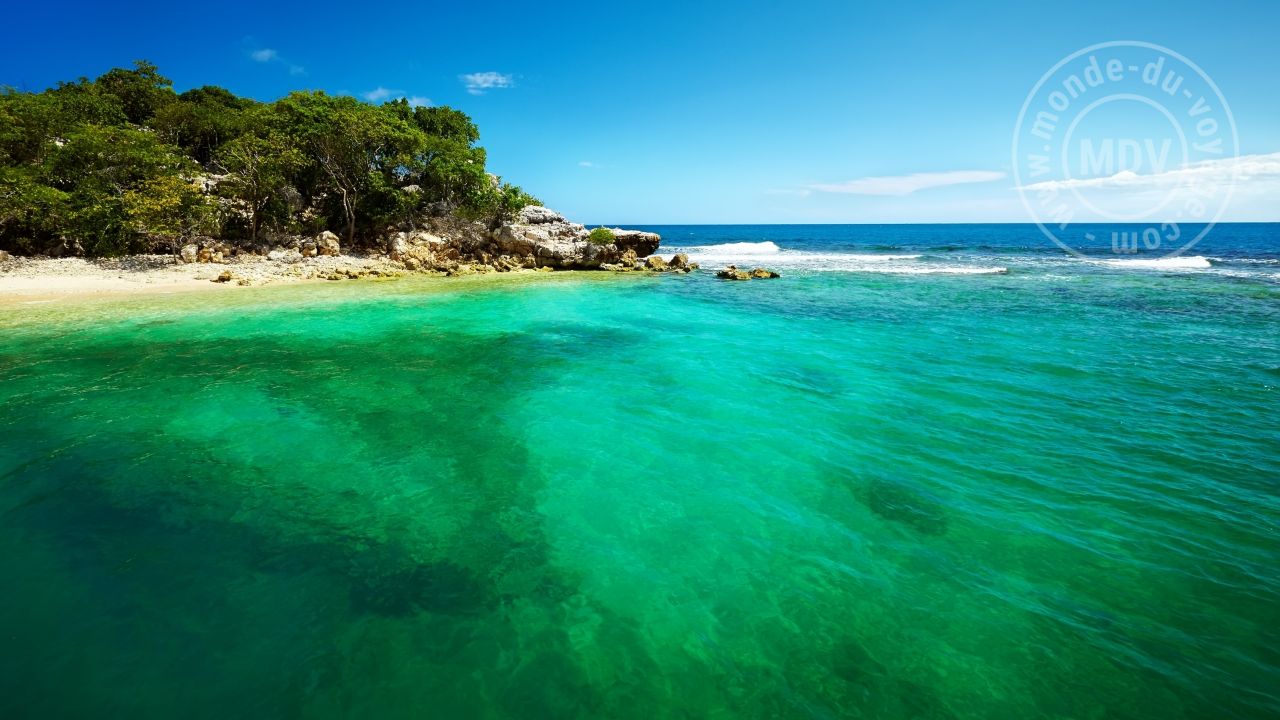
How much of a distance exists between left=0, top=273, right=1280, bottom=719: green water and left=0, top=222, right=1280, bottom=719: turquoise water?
4 cm

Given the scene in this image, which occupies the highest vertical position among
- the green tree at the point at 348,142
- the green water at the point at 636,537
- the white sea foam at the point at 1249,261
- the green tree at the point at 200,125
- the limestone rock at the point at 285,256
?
the green tree at the point at 200,125

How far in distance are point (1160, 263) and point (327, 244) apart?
66613 mm

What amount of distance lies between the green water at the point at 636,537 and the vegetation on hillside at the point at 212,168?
1905 cm

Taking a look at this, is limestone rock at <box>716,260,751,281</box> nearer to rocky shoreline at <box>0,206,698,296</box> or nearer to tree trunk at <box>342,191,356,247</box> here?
rocky shoreline at <box>0,206,698,296</box>

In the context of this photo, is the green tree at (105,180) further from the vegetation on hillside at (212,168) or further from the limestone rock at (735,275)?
the limestone rock at (735,275)

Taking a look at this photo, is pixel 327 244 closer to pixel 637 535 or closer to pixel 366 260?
pixel 366 260

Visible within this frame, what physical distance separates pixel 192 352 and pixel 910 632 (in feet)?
59.9

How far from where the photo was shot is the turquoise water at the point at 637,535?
430 centimetres

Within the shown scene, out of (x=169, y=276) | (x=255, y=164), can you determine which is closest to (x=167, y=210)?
(x=169, y=276)

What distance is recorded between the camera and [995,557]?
6.02 metres

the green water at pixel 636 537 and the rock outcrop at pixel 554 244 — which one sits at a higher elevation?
the rock outcrop at pixel 554 244

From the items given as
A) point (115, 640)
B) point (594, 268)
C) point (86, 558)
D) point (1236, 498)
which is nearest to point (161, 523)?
point (86, 558)

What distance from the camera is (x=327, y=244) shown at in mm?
34812

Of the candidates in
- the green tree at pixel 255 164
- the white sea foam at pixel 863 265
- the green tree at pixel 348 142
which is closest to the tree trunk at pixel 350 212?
the green tree at pixel 348 142
